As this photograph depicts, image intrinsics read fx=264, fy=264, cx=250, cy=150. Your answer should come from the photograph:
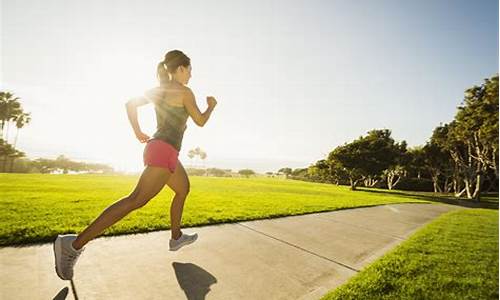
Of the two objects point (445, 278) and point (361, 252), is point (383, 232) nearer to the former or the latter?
point (361, 252)

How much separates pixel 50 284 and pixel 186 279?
3.15 ft

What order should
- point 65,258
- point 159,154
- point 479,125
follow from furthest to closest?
point 479,125, point 159,154, point 65,258

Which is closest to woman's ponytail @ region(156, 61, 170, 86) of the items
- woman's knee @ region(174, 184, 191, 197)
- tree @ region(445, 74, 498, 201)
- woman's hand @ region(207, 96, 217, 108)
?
woman's hand @ region(207, 96, 217, 108)

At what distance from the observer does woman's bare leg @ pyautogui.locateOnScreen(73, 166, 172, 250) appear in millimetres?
2004

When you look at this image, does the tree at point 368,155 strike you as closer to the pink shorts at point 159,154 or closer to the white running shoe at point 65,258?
the pink shorts at point 159,154

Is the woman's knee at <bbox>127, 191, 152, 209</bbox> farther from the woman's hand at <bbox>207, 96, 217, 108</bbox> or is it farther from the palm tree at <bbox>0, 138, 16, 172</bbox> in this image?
the palm tree at <bbox>0, 138, 16, 172</bbox>

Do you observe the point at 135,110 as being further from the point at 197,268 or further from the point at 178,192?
the point at 197,268

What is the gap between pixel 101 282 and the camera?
78.7 inches

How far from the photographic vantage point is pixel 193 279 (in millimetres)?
2166

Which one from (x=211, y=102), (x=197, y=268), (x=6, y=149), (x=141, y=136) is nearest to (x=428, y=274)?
(x=197, y=268)

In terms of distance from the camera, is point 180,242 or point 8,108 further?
point 8,108

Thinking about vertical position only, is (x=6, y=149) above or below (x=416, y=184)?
above

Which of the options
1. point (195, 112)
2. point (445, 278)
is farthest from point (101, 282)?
point (445, 278)

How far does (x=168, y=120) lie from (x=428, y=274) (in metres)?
3.12
